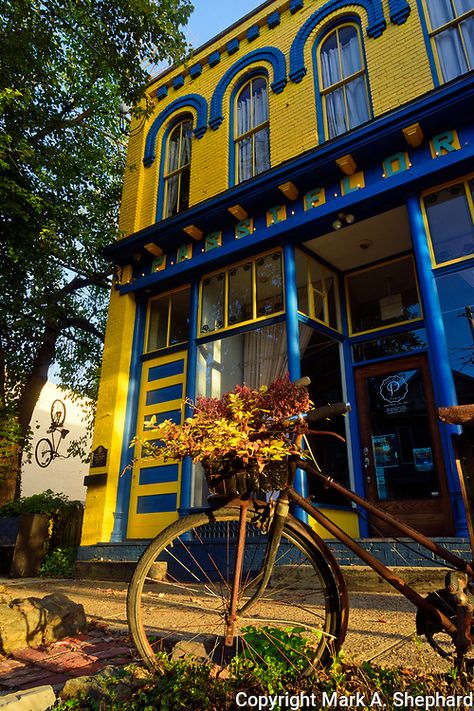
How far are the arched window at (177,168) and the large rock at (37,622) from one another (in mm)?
7465

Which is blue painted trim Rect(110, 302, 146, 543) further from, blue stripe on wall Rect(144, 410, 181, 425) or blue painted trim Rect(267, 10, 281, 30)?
blue painted trim Rect(267, 10, 281, 30)

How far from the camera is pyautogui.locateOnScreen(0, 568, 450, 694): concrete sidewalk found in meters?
2.39

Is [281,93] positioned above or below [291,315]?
above

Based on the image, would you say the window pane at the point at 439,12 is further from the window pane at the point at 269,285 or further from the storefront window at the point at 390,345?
the storefront window at the point at 390,345

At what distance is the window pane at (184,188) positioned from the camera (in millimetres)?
9148

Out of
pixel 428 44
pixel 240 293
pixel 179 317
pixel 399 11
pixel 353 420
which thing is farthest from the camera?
pixel 179 317

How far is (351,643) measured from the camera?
8.93ft

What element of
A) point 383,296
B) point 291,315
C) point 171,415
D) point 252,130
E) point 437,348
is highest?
point 252,130

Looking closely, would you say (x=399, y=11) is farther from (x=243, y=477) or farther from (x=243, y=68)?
(x=243, y=477)

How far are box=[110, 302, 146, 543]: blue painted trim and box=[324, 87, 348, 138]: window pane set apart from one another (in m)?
4.58

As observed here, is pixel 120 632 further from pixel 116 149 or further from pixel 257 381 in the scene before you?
pixel 116 149

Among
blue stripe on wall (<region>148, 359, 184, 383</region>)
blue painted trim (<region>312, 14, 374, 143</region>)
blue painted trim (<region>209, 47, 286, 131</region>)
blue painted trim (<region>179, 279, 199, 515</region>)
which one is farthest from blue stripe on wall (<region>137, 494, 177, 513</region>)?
blue painted trim (<region>209, 47, 286, 131</region>)

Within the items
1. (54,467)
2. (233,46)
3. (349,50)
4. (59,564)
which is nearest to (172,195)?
(233,46)

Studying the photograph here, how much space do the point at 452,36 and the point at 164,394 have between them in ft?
23.3
